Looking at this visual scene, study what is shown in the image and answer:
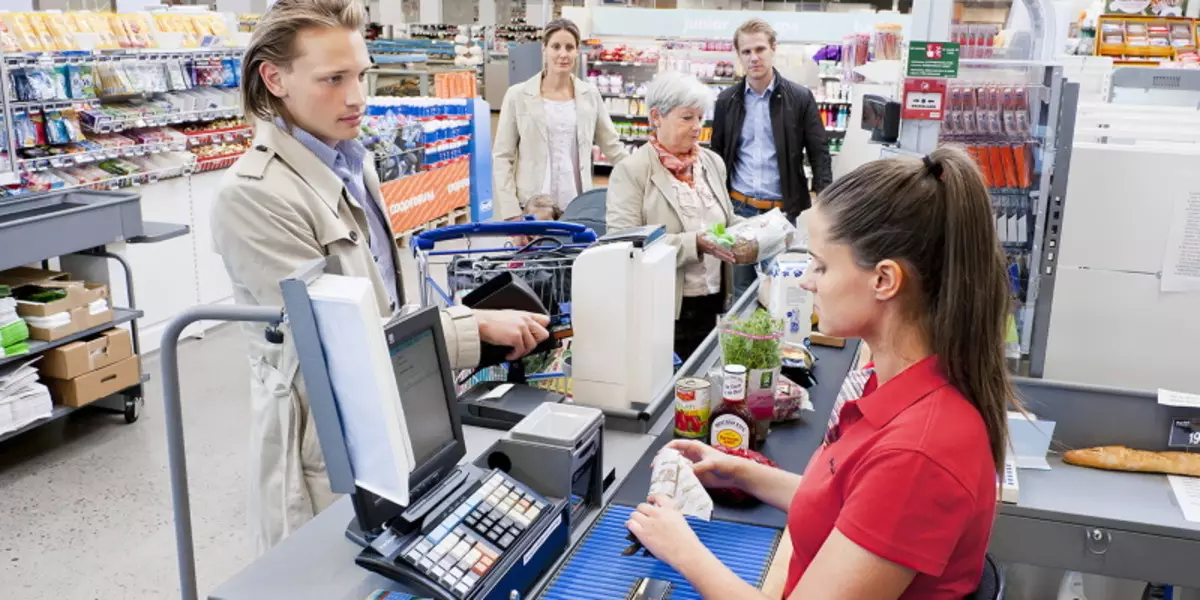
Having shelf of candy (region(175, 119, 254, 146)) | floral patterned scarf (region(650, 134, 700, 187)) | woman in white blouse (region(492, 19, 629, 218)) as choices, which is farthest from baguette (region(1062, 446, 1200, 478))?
shelf of candy (region(175, 119, 254, 146))

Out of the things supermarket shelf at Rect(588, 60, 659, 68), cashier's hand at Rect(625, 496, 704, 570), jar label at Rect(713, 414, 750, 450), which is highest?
supermarket shelf at Rect(588, 60, 659, 68)

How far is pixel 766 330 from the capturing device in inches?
93.0

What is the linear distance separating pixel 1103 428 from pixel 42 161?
18.4ft

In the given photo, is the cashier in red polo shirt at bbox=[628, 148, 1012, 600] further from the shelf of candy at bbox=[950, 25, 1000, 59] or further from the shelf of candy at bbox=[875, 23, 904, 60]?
the shelf of candy at bbox=[875, 23, 904, 60]

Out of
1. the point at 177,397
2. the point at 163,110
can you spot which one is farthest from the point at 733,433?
the point at 163,110

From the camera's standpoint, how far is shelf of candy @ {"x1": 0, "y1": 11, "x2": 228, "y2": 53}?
564 cm

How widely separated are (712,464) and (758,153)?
4.04 meters

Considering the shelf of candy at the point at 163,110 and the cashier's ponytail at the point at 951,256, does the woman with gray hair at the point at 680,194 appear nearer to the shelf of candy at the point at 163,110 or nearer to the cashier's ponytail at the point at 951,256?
the cashier's ponytail at the point at 951,256

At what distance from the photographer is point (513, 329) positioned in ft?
7.32

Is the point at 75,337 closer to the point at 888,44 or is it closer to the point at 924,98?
the point at 924,98

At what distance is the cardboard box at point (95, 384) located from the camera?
191 inches

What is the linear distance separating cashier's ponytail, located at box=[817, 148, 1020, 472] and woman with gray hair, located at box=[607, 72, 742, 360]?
216cm

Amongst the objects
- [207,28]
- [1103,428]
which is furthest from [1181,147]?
[207,28]

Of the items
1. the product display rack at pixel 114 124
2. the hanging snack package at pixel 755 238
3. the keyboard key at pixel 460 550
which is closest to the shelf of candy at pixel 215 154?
the product display rack at pixel 114 124
